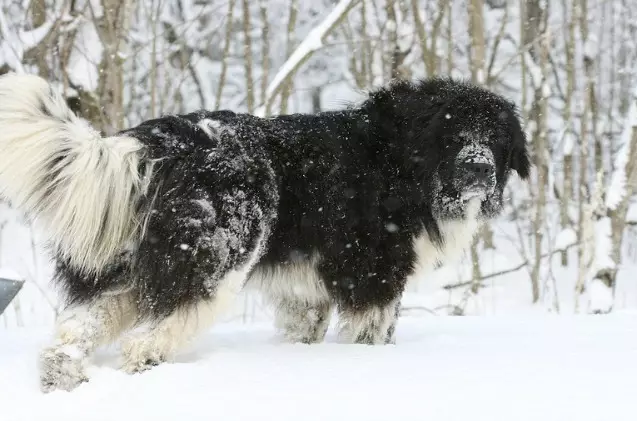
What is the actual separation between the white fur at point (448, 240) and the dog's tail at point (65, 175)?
6.10ft

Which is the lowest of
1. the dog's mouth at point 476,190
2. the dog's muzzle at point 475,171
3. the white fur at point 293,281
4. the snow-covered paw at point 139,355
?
the snow-covered paw at point 139,355

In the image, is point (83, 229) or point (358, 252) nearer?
point (83, 229)

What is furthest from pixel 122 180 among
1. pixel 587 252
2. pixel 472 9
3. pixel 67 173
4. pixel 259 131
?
pixel 472 9

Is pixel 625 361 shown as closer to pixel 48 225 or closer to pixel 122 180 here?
pixel 122 180

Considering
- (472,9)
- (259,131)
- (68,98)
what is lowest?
(259,131)

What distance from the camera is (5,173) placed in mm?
3434

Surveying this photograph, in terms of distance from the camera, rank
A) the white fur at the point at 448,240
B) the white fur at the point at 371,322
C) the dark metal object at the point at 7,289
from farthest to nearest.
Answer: the white fur at the point at 448,240 → the white fur at the point at 371,322 → the dark metal object at the point at 7,289

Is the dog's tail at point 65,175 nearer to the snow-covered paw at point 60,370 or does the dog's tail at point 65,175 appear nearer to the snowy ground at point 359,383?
the snow-covered paw at point 60,370

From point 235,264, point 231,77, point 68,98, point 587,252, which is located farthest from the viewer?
point 231,77

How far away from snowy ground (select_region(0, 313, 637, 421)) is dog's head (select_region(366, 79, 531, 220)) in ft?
2.99

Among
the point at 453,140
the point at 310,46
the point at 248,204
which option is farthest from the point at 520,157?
the point at 310,46

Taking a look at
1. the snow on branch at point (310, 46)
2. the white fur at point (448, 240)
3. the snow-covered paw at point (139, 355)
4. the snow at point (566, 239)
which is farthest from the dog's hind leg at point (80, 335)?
the snow at point (566, 239)

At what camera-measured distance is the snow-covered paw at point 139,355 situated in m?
3.55

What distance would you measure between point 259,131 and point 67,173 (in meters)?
1.13
